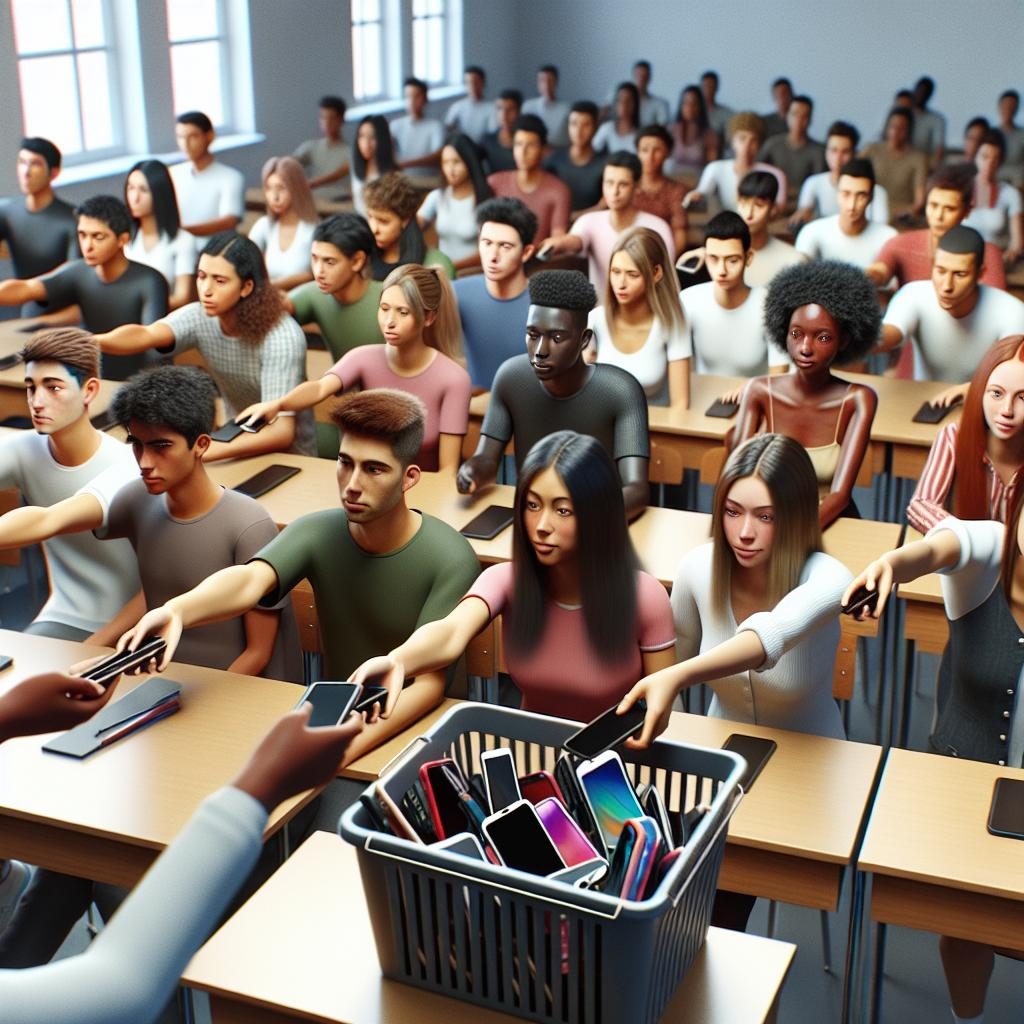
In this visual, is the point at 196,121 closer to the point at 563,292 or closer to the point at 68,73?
the point at 68,73

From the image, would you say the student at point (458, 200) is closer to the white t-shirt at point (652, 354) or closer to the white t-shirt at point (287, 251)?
the white t-shirt at point (287, 251)

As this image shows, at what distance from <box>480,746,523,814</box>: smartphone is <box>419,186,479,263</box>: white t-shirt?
6.20 m

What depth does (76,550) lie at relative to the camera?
366 centimetres

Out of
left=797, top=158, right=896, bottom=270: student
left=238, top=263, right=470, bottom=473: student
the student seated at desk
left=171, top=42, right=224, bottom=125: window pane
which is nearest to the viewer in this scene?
the student seated at desk

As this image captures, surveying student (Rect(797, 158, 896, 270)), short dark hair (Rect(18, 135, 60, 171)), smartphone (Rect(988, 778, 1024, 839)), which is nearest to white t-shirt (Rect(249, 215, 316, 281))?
short dark hair (Rect(18, 135, 60, 171))

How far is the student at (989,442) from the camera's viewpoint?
10.2 feet

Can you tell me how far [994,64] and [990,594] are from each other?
37.6 feet

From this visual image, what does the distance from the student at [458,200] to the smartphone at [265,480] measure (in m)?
3.67

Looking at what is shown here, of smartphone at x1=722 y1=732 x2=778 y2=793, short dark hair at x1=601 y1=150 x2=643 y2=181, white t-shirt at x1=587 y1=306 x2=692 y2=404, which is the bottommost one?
smartphone at x1=722 y1=732 x2=778 y2=793

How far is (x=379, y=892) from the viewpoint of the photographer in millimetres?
1823

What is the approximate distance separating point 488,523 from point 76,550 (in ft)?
3.59

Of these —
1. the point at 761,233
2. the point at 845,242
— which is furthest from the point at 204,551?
the point at 845,242

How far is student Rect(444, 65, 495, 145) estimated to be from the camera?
12.4 m

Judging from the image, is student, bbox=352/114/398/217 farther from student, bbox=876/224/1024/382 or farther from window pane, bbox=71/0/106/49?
student, bbox=876/224/1024/382
